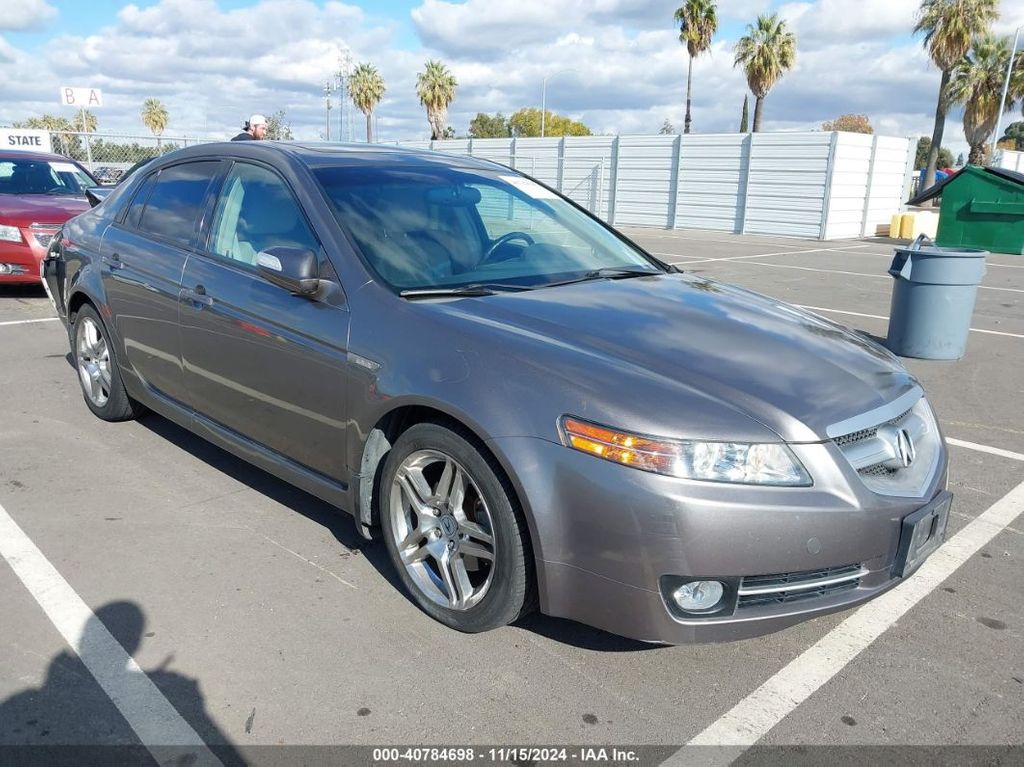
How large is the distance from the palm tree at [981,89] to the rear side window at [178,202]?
4044cm

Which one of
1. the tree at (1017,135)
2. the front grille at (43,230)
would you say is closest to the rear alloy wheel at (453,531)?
the front grille at (43,230)

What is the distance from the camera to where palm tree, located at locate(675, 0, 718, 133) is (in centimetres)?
4141

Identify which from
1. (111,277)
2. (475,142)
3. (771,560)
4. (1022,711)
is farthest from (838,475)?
(475,142)

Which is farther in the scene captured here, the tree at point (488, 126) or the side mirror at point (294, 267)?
the tree at point (488, 126)

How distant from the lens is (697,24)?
41812mm

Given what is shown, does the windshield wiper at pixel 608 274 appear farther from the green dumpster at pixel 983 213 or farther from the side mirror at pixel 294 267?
the green dumpster at pixel 983 213

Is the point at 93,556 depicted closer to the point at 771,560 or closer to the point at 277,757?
the point at 277,757

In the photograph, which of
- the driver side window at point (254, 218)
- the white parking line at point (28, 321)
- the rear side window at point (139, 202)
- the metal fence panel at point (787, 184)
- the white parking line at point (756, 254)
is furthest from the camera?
the metal fence panel at point (787, 184)

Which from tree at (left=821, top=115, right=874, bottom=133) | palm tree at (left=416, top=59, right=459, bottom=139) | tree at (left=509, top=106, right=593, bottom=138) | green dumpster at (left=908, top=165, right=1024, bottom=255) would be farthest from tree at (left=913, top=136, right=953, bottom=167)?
green dumpster at (left=908, top=165, right=1024, bottom=255)

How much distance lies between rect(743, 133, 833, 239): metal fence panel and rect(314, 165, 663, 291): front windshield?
70.8 feet

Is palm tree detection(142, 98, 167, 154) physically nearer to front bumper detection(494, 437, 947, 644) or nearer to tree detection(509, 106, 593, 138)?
tree detection(509, 106, 593, 138)

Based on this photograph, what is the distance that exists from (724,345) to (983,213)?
62.6 feet

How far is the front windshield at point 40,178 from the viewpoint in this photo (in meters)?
10.3

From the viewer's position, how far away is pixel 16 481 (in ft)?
14.2
